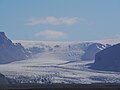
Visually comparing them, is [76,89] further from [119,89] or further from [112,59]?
[112,59]

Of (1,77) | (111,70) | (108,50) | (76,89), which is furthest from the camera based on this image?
(108,50)

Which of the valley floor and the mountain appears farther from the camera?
the mountain

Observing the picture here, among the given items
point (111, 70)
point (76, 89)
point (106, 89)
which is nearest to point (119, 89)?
point (106, 89)

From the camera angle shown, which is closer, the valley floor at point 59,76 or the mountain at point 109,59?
the valley floor at point 59,76

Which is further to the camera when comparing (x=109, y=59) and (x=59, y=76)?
(x=109, y=59)

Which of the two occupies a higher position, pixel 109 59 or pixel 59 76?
pixel 109 59

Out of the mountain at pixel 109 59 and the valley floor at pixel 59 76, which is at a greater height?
the mountain at pixel 109 59

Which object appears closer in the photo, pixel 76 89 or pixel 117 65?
pixel 76 89

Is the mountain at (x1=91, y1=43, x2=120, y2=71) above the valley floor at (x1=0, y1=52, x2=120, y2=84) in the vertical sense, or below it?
above
